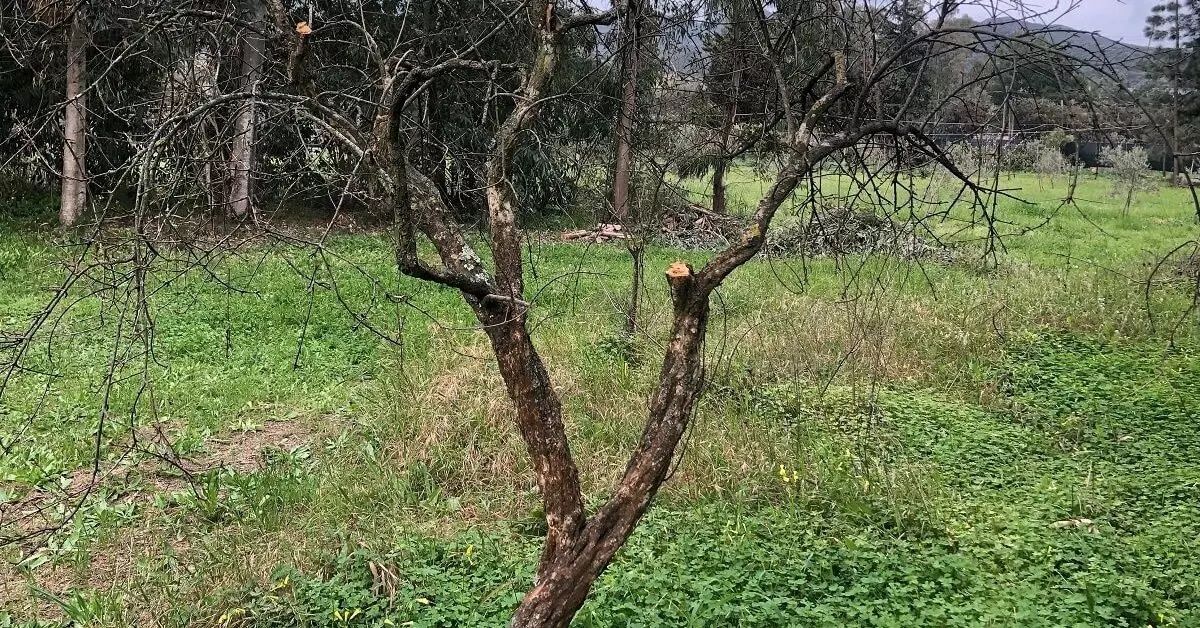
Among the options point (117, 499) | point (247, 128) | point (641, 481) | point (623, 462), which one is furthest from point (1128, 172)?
point (117, 499)

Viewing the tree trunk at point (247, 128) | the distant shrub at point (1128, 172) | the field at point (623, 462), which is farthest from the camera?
the distant shrub at point (1128, 172)

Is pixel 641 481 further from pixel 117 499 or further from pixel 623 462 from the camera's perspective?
pixel 117 499

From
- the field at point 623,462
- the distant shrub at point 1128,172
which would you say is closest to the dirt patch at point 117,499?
the field at point 623,462

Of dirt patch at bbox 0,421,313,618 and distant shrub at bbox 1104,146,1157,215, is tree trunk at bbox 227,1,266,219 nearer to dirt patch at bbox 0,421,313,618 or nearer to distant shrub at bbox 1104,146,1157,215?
dirt patch at bbox 0,421,313,618

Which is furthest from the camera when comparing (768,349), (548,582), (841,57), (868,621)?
(768,349)

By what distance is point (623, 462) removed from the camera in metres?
4.85

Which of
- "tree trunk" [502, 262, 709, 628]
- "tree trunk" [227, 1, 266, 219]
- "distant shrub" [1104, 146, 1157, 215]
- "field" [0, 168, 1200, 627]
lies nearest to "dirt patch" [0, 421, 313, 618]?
"field" [0, 168, 1200, 627]

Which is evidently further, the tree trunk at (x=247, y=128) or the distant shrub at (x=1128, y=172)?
the distant shrub at (x=1128, y=172)

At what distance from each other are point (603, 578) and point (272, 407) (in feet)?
11.6

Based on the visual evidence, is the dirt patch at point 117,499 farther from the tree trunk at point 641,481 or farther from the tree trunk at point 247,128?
the tree trunk at point 641,481

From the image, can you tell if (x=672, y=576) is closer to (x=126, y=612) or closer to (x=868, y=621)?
(x=868, y=621)

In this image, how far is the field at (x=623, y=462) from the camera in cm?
358

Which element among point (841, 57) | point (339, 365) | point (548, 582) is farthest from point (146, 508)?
point (841, 57)

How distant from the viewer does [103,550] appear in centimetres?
421
